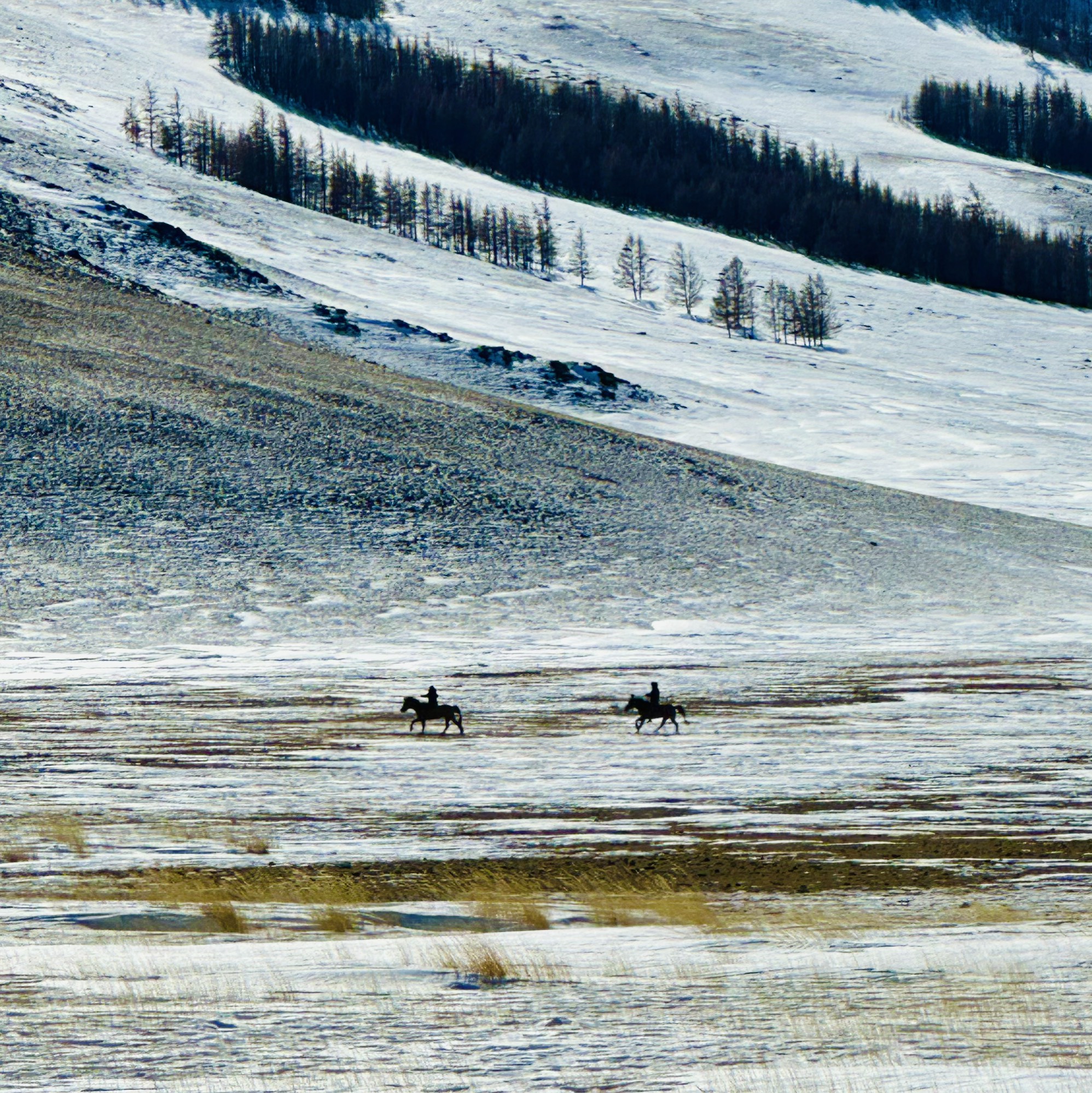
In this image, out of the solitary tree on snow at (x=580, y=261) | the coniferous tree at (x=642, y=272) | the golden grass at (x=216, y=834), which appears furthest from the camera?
the solitary tree on snow at (x=580, y=261)

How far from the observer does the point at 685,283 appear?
468 ft

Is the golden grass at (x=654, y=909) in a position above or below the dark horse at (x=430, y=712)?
above

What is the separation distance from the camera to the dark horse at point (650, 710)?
798 inches

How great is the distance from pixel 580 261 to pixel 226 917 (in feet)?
472

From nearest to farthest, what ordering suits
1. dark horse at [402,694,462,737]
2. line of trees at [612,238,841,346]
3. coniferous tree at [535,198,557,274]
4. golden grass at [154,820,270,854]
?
golden grass at [154,820,270,854], dark horse at [402,694,462,737], line of trees at [612,238,841,346], coniferous tree at [535,198,557,274]

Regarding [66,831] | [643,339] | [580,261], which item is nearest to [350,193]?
[580,261]

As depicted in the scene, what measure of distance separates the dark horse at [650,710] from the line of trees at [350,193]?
133110mm

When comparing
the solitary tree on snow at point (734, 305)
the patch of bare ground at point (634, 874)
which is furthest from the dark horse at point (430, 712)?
the solitary tree on snow at point (734, 305)

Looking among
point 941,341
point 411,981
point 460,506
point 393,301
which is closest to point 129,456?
point 460,506

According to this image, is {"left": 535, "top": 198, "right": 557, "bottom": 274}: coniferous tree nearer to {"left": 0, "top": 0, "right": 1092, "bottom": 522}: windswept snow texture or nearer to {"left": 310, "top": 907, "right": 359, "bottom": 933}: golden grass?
{"left": 0, "top": 0, "right": 1092, "bottom": 522}: windswept snow texture

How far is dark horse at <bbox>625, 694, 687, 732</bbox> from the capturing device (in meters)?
20.3

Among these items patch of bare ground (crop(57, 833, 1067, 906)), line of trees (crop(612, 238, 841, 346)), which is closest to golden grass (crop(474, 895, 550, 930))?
patch of bare ground (crop(57, 833, 1067, 906))

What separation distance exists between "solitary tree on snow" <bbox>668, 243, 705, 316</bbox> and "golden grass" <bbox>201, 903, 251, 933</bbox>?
5025 inches

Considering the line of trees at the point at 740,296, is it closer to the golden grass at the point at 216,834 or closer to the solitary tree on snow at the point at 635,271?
the solitary tree on snow at the point at 635,271
